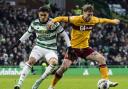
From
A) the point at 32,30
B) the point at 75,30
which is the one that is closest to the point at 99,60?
the point at 75,30

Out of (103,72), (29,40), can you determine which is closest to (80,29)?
(103,72)

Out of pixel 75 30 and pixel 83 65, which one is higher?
pixel 75 30

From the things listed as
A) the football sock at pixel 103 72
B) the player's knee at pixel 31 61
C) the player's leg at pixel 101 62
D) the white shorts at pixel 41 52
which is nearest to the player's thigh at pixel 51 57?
the white shorts at pixel 41 52

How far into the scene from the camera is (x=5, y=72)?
114 feet

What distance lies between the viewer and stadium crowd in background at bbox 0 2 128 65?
36812 millimetres

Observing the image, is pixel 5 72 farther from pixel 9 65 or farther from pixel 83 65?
pixel 83 65

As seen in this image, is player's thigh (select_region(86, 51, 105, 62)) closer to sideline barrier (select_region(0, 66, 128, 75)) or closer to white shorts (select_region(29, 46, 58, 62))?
white shorts (select_region(29, 46, 58, 62))

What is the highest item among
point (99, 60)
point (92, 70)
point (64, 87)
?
point (99, 60)

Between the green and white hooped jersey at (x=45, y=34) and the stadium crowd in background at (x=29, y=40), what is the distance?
1913 centimetres

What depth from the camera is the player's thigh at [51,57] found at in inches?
658

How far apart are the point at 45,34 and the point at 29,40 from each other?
70.3 feet

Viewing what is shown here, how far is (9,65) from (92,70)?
5411mm

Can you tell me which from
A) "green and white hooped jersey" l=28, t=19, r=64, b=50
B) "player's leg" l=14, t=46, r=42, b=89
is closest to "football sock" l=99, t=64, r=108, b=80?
"green and white hooped jersey" l=28, t=19, r=64, b=50

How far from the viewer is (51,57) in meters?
16.8
